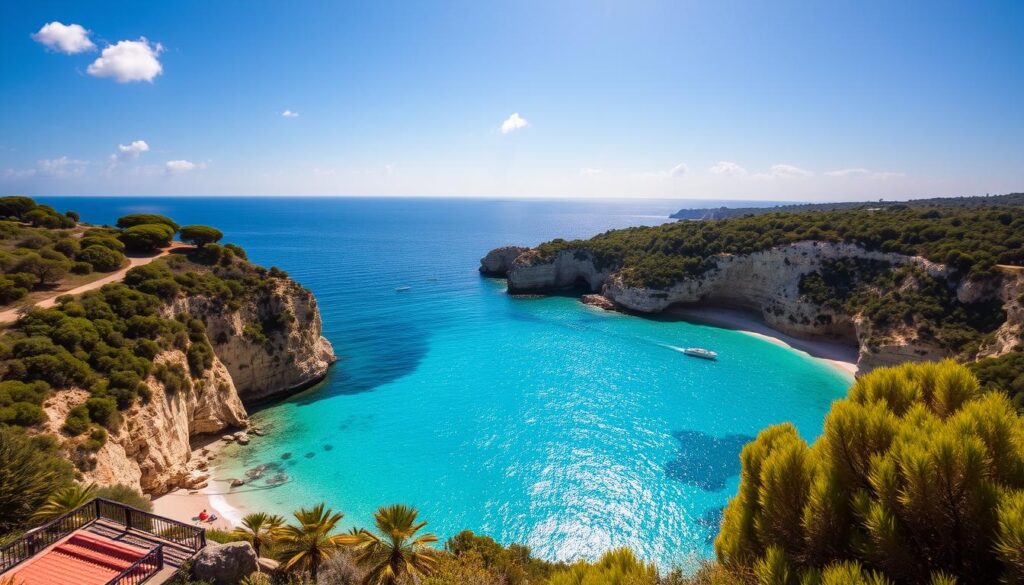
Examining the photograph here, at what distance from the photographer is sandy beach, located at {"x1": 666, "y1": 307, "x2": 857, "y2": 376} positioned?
43950 mm

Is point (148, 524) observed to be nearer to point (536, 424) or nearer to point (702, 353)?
point (536, 424)

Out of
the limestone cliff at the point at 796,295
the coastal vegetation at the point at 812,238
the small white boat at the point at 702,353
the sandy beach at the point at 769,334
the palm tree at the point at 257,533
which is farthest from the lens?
the sandy beach at the point at 769,334

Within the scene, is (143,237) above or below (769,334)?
above

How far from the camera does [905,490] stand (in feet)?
18.1

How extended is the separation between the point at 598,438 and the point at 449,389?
520 inches

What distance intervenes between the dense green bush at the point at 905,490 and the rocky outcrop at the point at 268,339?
111ft

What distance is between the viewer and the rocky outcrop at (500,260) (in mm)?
85688

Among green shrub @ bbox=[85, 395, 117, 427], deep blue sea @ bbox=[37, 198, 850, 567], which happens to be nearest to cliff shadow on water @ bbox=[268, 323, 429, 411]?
deep blue sea @ bbox=[37, 198, 850, 567]

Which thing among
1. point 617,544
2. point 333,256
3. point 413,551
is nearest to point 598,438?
point 617,544

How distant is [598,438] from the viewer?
29375 millimetres

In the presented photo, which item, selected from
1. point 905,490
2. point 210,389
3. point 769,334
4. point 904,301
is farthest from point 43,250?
point 904,301

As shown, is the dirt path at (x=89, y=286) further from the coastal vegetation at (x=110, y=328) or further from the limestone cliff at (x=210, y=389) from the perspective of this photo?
the limestone cliff at (x=210, y=389)

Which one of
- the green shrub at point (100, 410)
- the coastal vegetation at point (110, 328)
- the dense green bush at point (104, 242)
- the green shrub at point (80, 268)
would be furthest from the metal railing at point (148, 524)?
Result: the dense green bush at point (104, 242)

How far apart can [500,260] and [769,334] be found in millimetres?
48881
